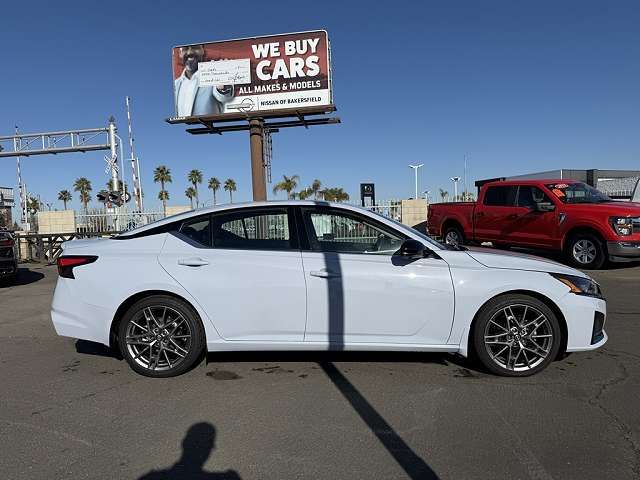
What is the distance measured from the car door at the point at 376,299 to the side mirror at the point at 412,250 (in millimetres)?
62

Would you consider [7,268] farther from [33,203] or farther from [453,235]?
[33,203]

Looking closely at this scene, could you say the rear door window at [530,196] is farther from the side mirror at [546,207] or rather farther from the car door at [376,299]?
the car door at [376,299]

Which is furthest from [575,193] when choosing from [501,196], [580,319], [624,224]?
[580,319]

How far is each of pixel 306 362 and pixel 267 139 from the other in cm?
1390

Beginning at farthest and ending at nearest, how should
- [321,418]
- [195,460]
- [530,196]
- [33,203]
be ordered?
[33,203], [530,196], [321,418], [195,460]

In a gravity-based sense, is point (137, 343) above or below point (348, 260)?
below

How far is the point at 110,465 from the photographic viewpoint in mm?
3031

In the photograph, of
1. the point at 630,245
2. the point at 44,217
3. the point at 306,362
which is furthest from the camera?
the point at 44,217

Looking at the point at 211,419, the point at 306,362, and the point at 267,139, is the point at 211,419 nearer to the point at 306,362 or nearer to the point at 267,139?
the point at 306,362

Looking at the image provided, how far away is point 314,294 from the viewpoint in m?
4.33

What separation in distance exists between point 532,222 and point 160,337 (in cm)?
964

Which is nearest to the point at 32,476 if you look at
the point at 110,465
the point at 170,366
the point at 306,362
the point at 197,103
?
the point at 110,465

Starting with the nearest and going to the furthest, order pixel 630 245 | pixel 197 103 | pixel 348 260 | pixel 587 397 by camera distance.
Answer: pixel 587 397
pixel 348 260
pixel 630 245
pixel 197 103

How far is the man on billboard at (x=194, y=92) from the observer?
16844 millimetres
